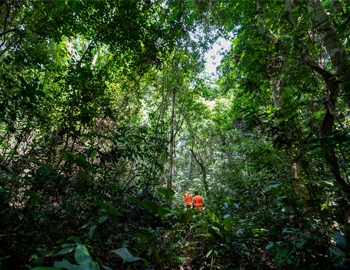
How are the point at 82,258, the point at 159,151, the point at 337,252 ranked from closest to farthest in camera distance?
the point at 82,258 → the point at 337,252 → the point at 159,151

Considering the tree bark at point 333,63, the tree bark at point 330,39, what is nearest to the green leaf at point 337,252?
the tree bark at point 333,63

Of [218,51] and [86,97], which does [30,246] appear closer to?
[86,97]

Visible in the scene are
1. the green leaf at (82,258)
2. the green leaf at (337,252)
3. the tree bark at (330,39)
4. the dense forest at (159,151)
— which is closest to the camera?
the green leaf at (82,258)

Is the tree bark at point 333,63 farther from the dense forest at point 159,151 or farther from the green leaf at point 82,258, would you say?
the green leaf at point 82,258

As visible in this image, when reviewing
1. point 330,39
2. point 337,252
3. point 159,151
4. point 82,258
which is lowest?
point 82,258

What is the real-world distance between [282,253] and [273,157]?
1.40 m

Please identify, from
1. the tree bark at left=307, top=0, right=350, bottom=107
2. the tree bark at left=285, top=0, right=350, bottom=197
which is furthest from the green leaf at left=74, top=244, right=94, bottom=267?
the tree bark at left=307, top=0, right=350, bottom=107

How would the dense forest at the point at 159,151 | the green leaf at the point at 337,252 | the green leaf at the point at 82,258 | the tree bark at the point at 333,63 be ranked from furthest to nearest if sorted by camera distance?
the tree bark at the point at 333,63, the dense forest at the point at 159,151, the green leaf at the point at 337,252, the green leaf at the point at 82,258

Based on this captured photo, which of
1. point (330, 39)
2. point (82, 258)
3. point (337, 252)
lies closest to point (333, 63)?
point (330, 39)

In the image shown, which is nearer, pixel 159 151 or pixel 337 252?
pixel 337 252

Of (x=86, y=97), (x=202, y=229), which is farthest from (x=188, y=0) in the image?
(x=202, y=229)

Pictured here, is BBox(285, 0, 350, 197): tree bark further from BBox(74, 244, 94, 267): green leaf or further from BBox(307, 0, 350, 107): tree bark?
BBox(74, 244, 94, 267): green leaf

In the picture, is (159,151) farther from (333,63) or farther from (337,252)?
(337,252)

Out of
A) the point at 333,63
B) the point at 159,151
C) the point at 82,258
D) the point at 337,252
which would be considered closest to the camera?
the point at 82,258
